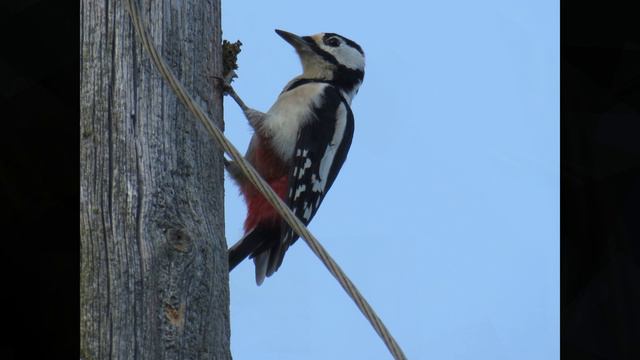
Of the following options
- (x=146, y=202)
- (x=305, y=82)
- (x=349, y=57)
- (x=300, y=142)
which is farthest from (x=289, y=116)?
(x=146, y=202)

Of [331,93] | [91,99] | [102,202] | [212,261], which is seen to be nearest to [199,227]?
[212,261]

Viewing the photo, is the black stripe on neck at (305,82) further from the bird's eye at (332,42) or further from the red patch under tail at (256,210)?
the red patch under tail at (256,210)

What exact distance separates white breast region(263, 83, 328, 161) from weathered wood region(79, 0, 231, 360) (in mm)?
1895

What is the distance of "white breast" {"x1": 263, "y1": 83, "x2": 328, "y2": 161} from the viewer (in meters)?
4.32

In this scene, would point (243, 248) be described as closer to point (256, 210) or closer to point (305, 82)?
point (256, 210)

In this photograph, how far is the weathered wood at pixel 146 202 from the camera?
217cm

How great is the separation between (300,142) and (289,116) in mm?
127

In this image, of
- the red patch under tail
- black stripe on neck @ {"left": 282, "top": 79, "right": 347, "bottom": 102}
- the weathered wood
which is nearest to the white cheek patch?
black stripe on neck @ {"left": 282, "top": 79, "right": 347, "bottom": 102}

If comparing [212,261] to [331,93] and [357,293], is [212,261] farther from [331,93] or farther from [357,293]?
[331,93]

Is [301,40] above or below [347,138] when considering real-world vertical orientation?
above

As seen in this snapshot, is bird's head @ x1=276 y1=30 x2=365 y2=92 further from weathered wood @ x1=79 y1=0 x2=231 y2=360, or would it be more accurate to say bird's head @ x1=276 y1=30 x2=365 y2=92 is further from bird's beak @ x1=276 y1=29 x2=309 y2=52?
weathered wood @ x1=79 y1=0 x2=231 y2=360

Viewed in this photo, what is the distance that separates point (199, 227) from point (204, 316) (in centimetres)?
21

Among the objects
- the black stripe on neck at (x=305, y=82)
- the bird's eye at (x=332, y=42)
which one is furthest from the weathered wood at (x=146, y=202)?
the bird's eye at (x=332, y=42)

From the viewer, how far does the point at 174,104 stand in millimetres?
2311
